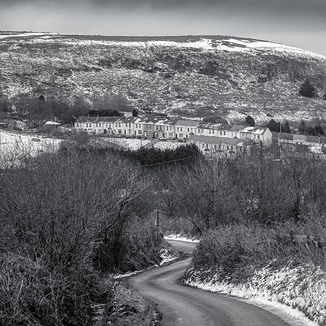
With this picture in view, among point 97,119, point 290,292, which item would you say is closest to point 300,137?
point 97,119

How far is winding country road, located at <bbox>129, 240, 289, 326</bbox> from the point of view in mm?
15148

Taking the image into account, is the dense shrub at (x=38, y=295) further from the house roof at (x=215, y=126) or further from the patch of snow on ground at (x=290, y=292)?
the house roof at (x=215, y=126)

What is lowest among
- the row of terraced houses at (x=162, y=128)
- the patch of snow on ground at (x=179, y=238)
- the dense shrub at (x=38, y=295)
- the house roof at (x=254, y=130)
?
the row of terraced houses at (x=162, y=128)

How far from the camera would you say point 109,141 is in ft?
325

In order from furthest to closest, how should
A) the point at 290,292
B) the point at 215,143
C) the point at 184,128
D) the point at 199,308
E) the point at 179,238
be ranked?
the point at 184,128, the point at 215,143, the point at 179,238, the point at 199,308, the point at 290,292

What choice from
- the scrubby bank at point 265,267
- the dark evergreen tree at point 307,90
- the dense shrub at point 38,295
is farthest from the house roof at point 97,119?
the dense shrub at point 38,295

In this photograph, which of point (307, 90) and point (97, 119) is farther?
point (307, 90)

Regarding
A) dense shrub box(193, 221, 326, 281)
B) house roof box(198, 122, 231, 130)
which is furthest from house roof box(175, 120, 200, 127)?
dense shrub box(193, 221, 326, 281)

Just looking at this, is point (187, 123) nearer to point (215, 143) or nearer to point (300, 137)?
point (215, 143)

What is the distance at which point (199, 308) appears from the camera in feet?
56.0

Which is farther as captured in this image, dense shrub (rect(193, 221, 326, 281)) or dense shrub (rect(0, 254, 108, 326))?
dense shrub (rect(193, 221, 326, 281))

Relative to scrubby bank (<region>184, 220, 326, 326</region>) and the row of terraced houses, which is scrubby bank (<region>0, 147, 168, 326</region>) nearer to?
scrubby bank (<region>184, 220, 326, 326</region>)

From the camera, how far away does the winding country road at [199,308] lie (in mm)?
15148

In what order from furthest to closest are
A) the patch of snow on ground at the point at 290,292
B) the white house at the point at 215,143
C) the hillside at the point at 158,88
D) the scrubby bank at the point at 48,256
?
the hillside at the point at 158,88 → the white house at the point at 215,143 → the patch of snow on ground at the point at 290,292 → the scrubby bank at the point at 48,256
